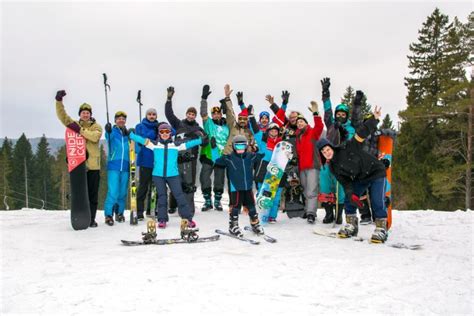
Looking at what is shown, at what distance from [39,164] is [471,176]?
180 ft

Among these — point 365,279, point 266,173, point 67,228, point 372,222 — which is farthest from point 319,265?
point 67,228

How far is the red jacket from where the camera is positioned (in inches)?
316

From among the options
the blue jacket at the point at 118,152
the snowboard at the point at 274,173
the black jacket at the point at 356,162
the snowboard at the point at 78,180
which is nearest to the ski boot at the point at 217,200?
the snowboard at the point at 274,173

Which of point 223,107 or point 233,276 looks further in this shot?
point 223,107

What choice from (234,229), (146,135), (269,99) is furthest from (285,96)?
(234,229)

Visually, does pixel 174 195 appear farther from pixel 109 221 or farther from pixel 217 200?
pixel 217 200

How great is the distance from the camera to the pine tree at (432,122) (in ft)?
75.9

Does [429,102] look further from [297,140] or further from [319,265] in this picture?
[319,265]

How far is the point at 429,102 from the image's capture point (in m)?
24.9

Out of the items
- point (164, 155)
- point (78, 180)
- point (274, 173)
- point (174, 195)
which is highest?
point (164, 155)

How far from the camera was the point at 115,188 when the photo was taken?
808 cm

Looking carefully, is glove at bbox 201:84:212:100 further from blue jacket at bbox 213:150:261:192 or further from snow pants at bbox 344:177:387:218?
snow pants at bbox 344:177:387:218

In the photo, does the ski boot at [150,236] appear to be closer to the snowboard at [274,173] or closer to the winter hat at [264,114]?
the snowboard at [274,173]

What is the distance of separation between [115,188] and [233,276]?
4.51m
